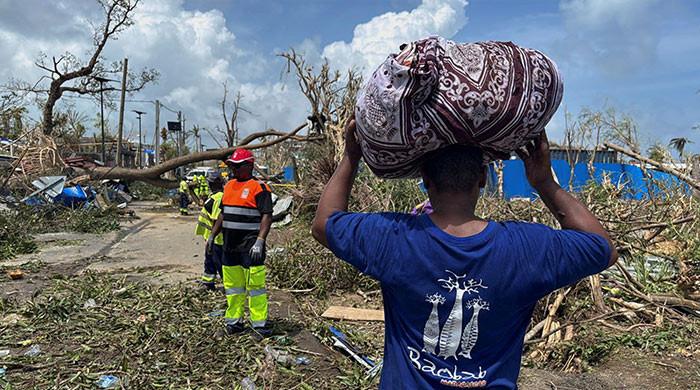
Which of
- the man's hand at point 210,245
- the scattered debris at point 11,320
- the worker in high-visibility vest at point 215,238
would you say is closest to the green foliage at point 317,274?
the worker in high-visibility vest at point 215,238

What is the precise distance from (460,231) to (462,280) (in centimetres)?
13

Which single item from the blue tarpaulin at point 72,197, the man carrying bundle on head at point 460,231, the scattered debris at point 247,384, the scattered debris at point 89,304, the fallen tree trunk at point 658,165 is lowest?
the scattered debris at point 247,384

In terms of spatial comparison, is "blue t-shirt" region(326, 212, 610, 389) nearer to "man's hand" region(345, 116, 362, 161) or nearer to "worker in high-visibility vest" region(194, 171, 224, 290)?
"man's hand" region(345, 116, 362, 161)

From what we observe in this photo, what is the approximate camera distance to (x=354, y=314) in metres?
5.45

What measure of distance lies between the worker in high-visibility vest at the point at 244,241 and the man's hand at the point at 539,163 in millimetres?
3380

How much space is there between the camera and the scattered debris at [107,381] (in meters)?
3.61

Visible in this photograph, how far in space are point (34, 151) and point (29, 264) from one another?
5.39 m

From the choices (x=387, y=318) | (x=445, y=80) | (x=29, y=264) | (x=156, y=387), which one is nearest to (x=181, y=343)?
(x=156, y=387)

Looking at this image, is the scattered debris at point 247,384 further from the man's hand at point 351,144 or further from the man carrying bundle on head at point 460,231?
the man's hand at point 351,144

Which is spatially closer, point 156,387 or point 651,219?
point 156,387

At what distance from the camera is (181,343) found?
4434 millimetres

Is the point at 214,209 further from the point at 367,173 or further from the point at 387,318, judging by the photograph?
the point at 387,318

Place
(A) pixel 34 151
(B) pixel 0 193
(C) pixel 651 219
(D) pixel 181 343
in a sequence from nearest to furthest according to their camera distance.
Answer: (D) pixel 181 343
(C) pixel 651 219
(B) pixel 0 193
(A) pixel 34 151

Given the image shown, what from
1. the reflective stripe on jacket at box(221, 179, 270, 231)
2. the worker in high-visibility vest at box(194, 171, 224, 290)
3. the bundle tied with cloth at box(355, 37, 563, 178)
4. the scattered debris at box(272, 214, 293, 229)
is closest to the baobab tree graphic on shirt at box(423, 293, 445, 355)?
the bundle tied with cloth at box(355, 37, 563, 178)
